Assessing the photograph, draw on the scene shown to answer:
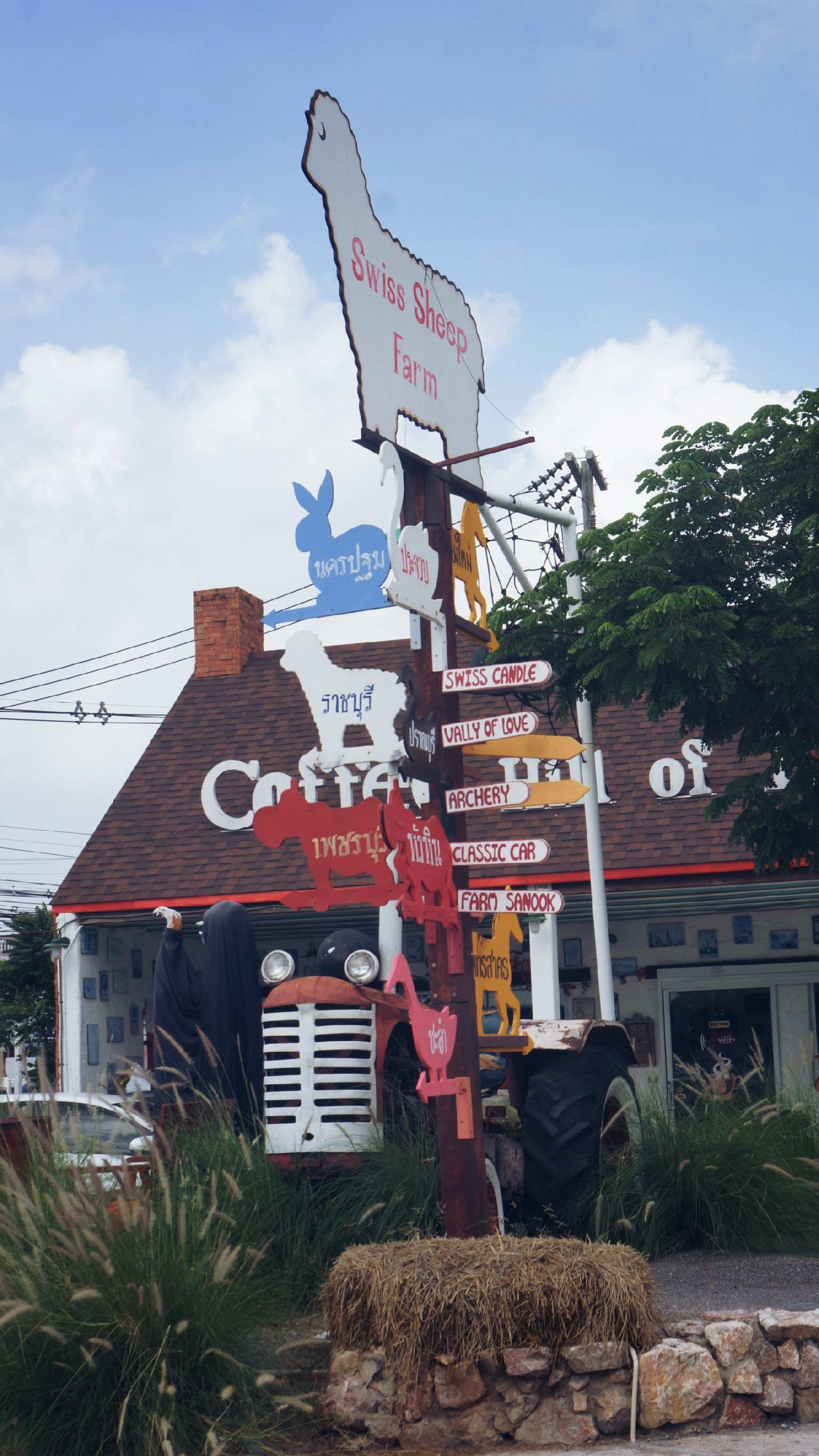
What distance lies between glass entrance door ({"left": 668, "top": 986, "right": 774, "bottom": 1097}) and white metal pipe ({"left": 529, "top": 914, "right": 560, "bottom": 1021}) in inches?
111

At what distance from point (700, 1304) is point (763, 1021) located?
9943mm

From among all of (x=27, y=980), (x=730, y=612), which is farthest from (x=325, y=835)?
(x=27, y=980)

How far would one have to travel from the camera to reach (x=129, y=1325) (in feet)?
18.0

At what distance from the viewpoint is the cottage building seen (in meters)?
15.1

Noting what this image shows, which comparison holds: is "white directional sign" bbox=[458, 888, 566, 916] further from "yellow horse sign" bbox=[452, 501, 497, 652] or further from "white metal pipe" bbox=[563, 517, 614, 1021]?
"white metal pipe" bbox=[563, 517, 614, 1021]

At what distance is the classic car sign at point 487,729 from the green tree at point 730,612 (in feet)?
9.93

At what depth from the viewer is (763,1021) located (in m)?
16.3

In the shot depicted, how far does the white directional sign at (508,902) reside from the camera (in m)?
7.27

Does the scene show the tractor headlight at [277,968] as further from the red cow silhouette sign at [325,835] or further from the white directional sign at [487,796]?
the white directional sign at [487,796]

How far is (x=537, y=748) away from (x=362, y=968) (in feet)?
5.05

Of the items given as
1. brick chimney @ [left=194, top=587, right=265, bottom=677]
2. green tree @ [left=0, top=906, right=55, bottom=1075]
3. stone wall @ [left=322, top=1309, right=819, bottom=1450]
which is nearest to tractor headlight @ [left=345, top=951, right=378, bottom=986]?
stone wall @ [left=322, top=1309, right=819, bottom=1450]

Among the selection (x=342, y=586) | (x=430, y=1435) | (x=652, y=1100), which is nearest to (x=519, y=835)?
(x=652, y=1100)

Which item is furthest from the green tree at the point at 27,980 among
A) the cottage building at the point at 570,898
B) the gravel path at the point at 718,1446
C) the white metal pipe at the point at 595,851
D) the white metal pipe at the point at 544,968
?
the gravel path at the point at 718,1446

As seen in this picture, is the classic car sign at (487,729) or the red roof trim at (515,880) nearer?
the classic car sign at (487,729)
